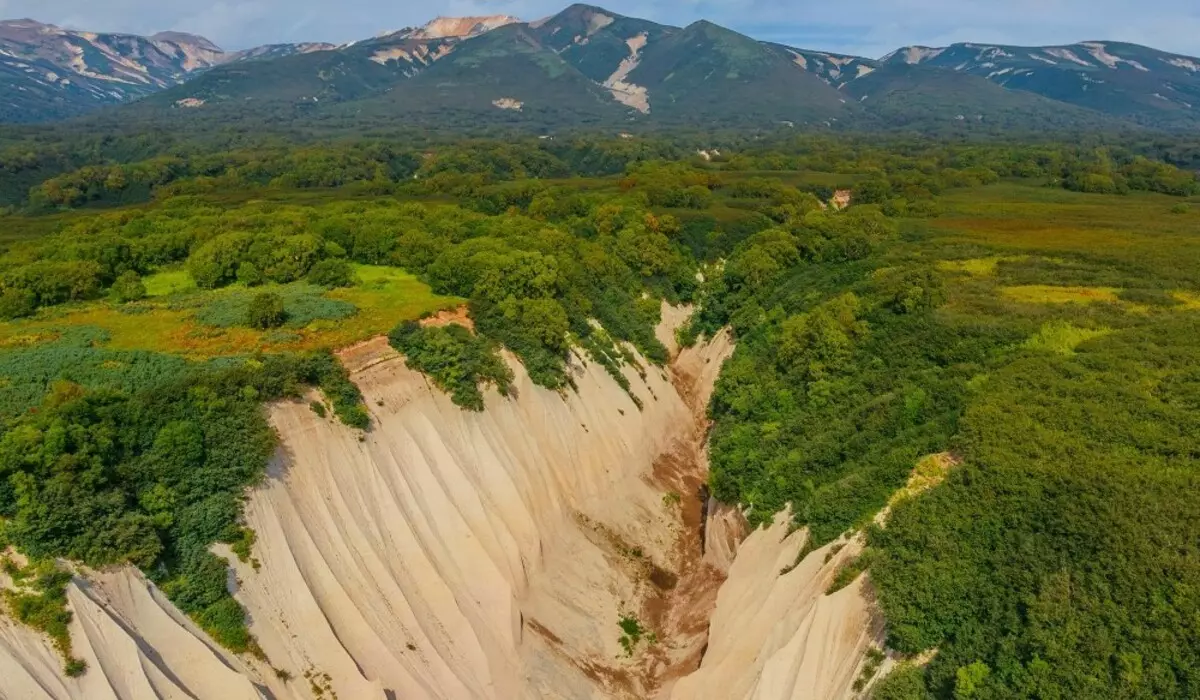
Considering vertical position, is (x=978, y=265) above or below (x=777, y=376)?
above

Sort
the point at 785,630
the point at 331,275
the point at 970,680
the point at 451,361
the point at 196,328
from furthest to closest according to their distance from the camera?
1. the point at 331,275
2. the point at 451,361
3. the point at 196,328
4. the point at 785,630
5. the point at 970,680

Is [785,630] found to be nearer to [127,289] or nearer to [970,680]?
[970,680]

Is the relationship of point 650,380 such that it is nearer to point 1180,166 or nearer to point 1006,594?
point 1006,594

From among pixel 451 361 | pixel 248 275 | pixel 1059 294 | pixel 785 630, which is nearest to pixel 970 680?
pixel 785 630

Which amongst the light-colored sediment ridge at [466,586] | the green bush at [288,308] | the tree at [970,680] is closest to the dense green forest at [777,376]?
the tree at [970,680]

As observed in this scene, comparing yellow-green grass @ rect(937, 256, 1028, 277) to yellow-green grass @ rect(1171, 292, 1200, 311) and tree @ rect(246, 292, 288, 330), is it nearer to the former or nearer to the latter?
yellow-green grass @ rect(1171, 292, 1200, 311)

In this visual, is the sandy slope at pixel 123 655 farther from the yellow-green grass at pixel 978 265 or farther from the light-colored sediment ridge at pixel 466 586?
the yellow-green grass at pixel 978 265

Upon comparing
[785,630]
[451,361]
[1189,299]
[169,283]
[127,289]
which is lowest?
[785,630]
